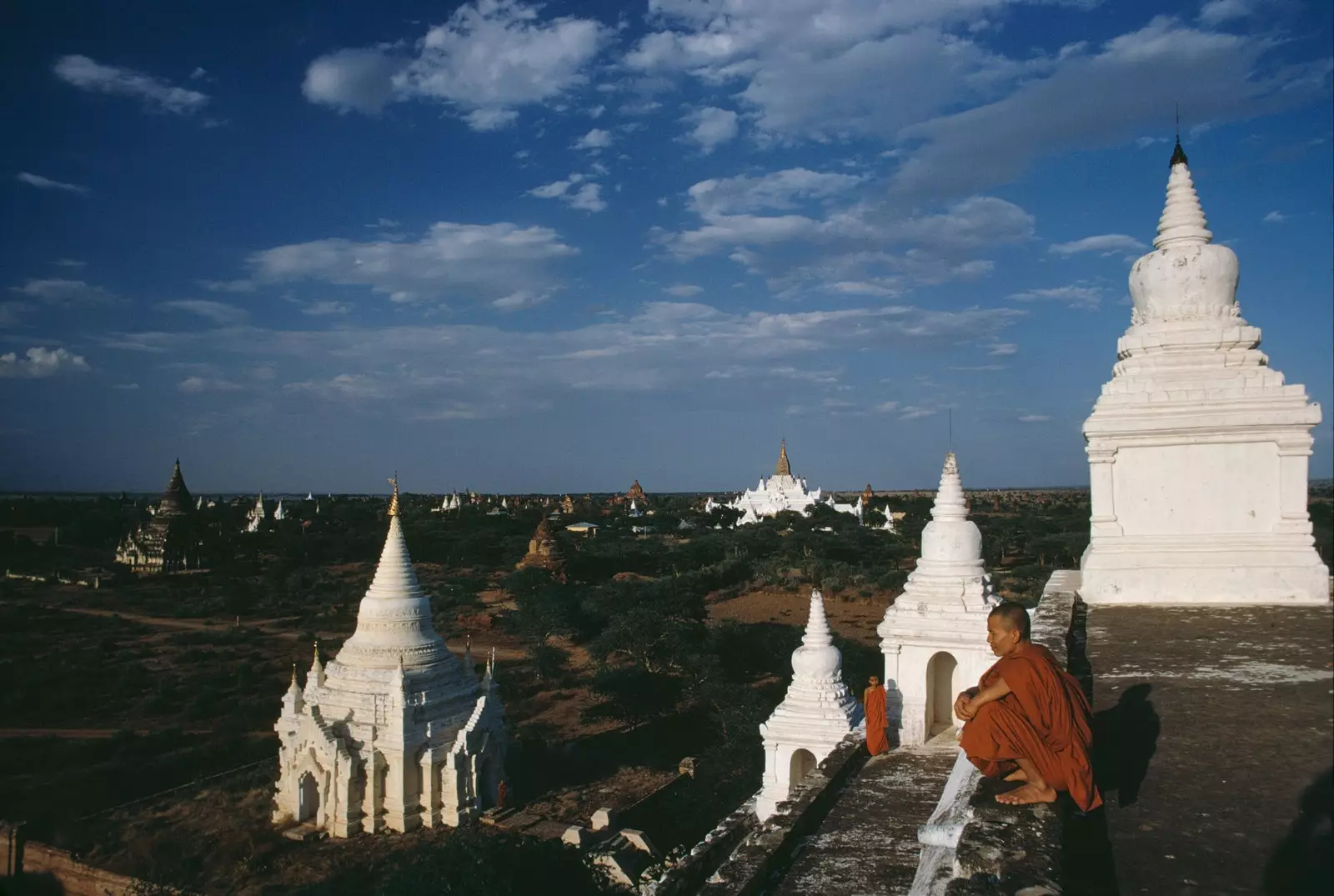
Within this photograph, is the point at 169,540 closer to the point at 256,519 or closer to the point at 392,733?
the point at 256,519

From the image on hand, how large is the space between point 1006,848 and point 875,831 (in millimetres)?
4400

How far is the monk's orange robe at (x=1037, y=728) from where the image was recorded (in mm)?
3293

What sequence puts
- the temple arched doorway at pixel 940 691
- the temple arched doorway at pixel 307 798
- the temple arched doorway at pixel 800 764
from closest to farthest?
the temple arched doorway at pixel 940 691 → the temple arched doorway at pixel 800 764 → the temple arched doorway at pixel 307 798

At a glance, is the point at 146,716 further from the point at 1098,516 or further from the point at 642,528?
the point at 642,528

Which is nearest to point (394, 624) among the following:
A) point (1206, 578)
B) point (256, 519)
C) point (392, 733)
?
point (392, 733)

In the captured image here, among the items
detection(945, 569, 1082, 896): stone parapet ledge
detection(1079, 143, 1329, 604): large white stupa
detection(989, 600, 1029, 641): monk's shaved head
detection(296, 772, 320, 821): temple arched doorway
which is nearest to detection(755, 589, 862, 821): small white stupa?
detection(1079, 143, 1329, 604): large white stupa

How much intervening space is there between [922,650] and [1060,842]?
24.1 ft

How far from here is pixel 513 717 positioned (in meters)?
22.3

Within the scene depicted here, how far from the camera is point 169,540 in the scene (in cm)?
4772

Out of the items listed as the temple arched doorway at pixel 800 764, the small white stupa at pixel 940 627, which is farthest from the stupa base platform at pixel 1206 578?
the temple arched doorway at pixel 800 764

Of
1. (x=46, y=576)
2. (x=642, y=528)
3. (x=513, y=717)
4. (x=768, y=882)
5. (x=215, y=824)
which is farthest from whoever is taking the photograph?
(x=642, y=528)

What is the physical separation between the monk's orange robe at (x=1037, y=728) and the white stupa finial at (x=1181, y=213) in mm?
6936

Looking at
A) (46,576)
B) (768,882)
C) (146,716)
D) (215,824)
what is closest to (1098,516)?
(768,882)

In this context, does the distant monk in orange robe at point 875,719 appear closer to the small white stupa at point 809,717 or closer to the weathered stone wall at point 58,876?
the small white stupa at point 809,717
